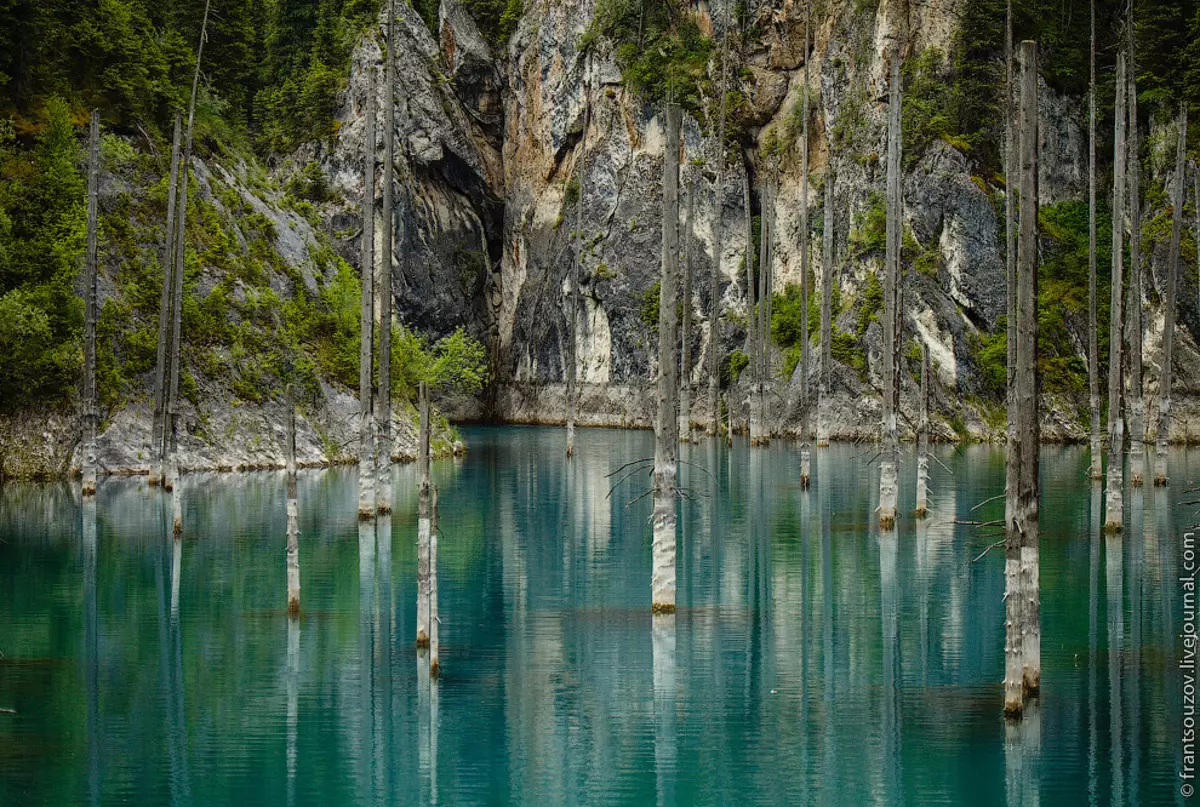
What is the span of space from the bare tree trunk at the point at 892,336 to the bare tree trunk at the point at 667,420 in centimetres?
1225

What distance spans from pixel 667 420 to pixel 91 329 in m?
28.8

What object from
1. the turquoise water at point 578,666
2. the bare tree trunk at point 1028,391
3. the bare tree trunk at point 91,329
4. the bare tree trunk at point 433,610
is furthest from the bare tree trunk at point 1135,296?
the bare tree trunk at point 91,329

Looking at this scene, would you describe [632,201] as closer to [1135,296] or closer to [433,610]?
[1135,296]

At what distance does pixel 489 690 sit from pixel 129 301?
40871mm

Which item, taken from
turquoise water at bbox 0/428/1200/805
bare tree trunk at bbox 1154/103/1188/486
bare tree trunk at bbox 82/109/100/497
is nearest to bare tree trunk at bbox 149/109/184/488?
bare tree trunk at bbox 82/109/100/497

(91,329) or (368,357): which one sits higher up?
(91,329)

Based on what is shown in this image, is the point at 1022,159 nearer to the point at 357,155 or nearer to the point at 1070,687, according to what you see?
the point at 1070,687

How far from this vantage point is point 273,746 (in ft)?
53.4

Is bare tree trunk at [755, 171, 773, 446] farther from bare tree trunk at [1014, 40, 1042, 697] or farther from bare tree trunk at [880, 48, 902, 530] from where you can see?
bare tree trunk at [1014, 40, 1042, 697]

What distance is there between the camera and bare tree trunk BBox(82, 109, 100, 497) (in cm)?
4353

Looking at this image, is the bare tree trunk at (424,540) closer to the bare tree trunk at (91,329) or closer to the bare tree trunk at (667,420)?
the bare tree trunk at (667,420)

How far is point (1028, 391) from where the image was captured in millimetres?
16469

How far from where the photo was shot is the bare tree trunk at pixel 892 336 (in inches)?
1371

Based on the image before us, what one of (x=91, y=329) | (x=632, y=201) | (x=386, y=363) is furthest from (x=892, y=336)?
(x=632, y=201)
